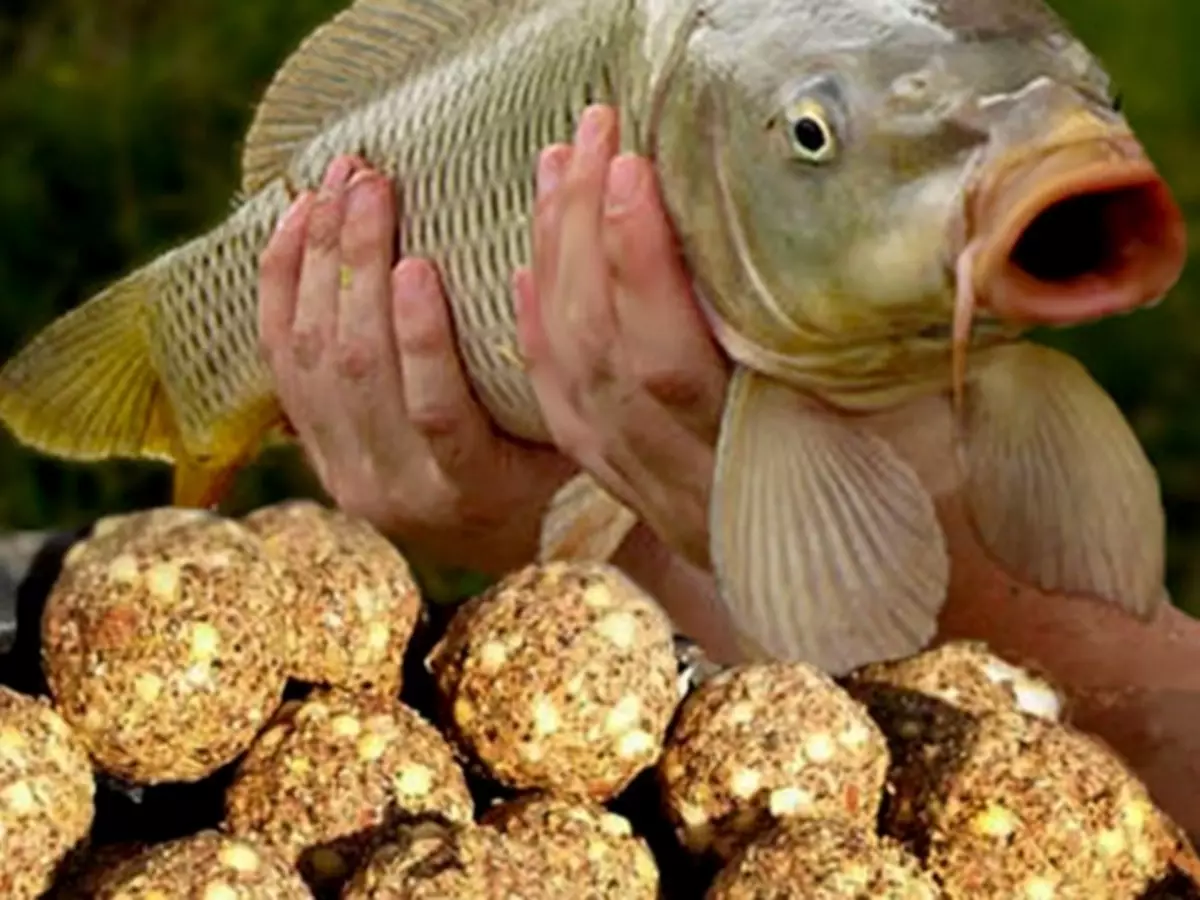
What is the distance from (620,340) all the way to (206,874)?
27.0 inches

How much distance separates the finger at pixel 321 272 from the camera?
67.3 inches

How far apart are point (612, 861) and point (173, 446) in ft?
3.11

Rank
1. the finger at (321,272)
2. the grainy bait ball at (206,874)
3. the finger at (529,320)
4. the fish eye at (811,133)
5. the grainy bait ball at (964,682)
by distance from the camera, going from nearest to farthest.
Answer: the grainy bait ball at (206,874) < the grainy bait ball at (964,682) < the fish eye at (811,133) < the finger at (529,320) < the finger at (321,272)

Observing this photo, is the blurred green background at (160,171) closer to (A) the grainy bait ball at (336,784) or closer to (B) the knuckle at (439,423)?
(B) the knuckle at (439,423)

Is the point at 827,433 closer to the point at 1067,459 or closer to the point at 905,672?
the point at 1067,459

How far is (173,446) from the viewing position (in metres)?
1.90

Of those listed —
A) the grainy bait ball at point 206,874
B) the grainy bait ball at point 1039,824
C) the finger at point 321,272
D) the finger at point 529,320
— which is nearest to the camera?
the grainy bait ball at point 206,874

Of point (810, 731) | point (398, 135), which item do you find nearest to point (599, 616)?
point (810, 731)

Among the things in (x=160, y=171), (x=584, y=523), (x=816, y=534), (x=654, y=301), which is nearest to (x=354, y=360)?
(x=584, y=523)

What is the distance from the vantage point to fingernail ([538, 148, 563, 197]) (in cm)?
153

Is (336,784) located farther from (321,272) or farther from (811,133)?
(321,272)

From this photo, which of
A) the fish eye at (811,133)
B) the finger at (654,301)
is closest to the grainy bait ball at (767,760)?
the fish eye at (811,133)

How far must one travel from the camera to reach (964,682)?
1.19 m

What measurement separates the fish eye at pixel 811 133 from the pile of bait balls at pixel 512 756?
0.27m
